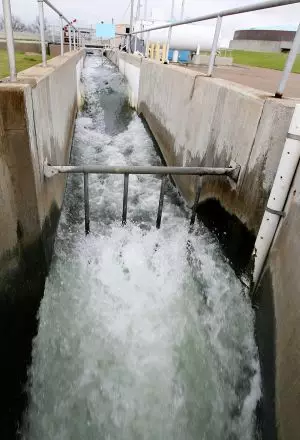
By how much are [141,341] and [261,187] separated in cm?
214

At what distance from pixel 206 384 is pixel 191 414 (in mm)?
317

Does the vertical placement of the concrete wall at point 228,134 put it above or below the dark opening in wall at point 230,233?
above

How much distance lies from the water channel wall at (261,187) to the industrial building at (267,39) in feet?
112

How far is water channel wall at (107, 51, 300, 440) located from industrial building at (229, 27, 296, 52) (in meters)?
34.0

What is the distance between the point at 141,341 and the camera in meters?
3.63

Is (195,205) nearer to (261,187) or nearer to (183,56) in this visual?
(261,187)

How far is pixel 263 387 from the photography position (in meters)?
2.93

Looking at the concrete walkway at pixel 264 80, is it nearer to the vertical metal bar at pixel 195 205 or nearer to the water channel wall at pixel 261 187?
the water channel wall at pixel 261 187

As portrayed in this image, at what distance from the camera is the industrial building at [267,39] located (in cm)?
3431

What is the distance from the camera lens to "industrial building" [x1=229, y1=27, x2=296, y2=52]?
3431cm

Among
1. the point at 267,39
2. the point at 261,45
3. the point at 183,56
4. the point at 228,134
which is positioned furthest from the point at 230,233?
the point at 267,39

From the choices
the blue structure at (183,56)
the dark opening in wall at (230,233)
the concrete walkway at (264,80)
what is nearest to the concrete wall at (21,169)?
the dark opening in wall at (230,233)

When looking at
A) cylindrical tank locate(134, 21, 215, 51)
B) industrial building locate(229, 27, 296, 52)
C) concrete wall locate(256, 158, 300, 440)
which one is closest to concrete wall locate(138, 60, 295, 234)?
concrete wall locate(256, 158, 300, 440)

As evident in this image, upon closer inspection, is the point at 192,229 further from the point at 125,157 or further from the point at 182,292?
the point at 125,157
